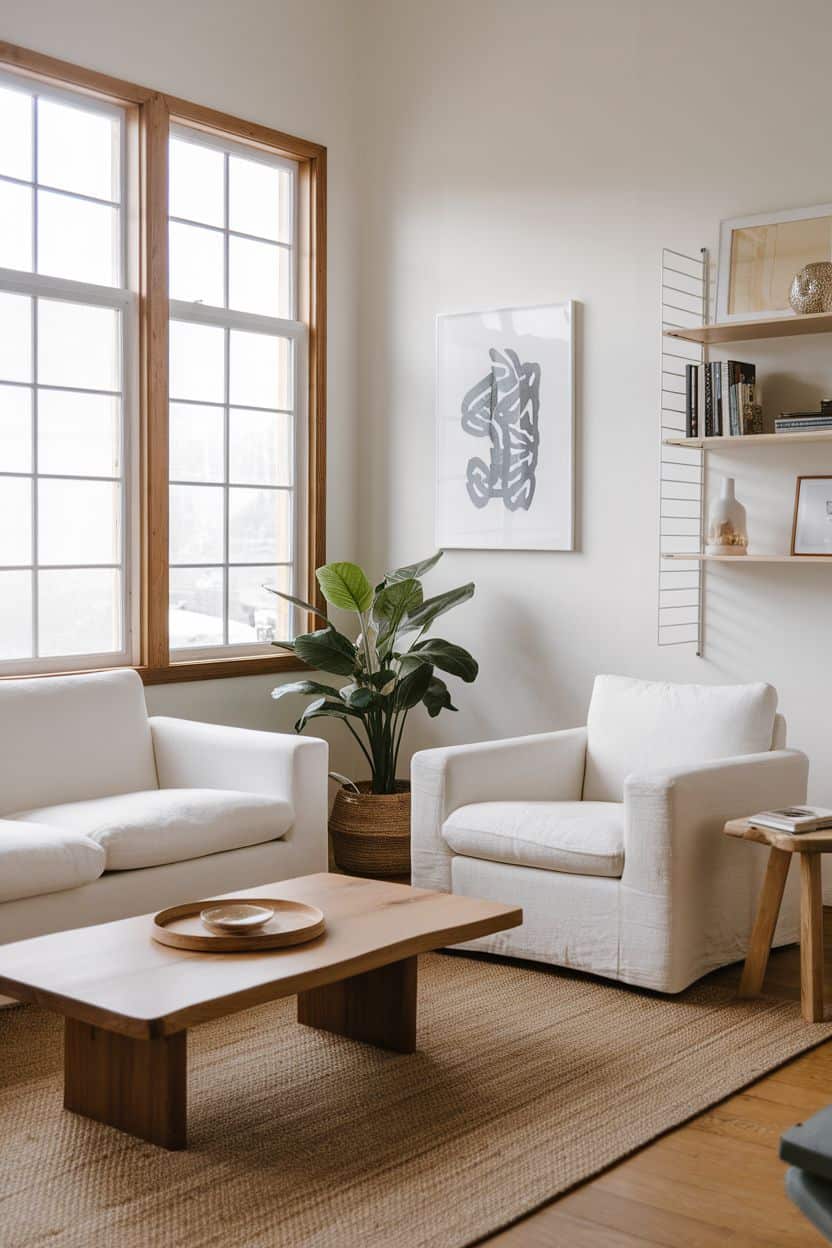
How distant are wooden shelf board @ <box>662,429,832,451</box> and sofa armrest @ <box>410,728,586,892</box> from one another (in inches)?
43.3

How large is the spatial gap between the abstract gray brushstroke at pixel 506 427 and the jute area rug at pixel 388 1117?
7.11 feet

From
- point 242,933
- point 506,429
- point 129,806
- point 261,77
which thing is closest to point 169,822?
point 129,806

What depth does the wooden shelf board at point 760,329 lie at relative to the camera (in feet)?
13.8

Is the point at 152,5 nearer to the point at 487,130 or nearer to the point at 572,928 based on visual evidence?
the point at 487,130

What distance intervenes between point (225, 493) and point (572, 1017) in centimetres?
260

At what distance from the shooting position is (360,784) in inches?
207

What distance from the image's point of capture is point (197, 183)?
506 cm

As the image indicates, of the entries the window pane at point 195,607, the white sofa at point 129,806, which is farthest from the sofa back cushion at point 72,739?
the window pane at point 195,607

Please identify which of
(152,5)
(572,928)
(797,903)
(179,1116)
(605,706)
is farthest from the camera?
(152,5)

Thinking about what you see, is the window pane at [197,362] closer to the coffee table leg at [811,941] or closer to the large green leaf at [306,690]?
the large green leaf at [306,690]

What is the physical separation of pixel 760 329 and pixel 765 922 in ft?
6.41

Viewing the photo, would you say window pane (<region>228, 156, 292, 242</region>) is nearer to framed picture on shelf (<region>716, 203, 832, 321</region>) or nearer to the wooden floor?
framed picture on shelf (<region>716, 203, 832, 321</region>)

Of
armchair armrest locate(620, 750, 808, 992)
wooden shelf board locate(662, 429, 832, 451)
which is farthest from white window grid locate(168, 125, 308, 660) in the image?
armchair armrest locate(620, 750, 808, 992)

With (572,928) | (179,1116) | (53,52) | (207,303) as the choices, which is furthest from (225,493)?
(179,1116)
